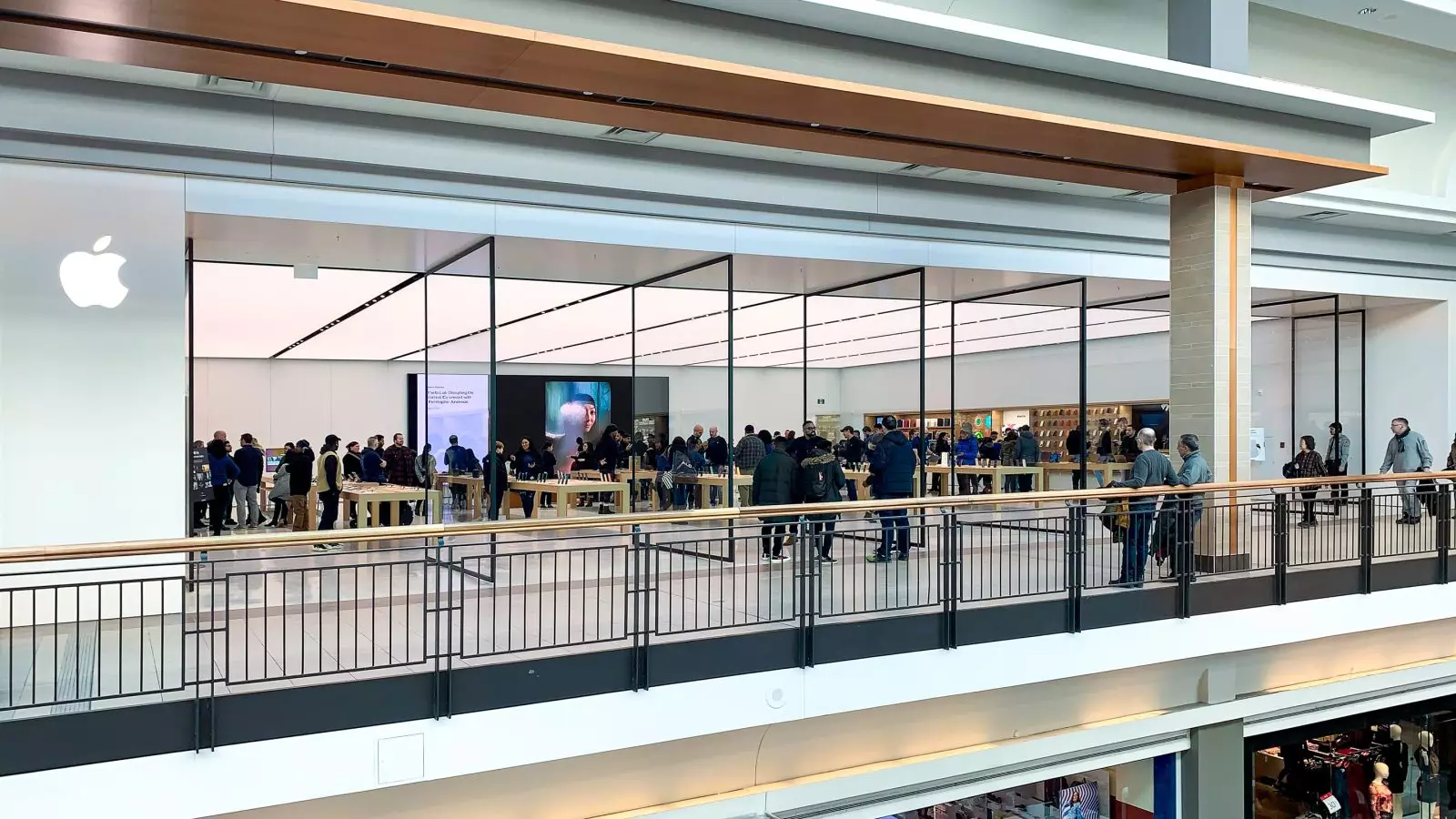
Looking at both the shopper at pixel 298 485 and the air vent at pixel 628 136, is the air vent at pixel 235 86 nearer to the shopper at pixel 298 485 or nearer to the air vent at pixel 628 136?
the air vent at pixel 628 136

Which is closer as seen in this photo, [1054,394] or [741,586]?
[741,586]

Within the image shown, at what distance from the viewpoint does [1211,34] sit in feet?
31.0

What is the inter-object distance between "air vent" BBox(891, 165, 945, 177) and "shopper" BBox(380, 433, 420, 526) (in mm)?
8027

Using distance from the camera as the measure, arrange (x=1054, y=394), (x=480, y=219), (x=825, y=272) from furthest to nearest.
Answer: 1. (x=1054, y=394)
2. (x=825, y=272)
3. (x=480, y=219)

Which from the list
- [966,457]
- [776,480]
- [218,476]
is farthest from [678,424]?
[966,457]

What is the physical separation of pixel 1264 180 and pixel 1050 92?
3353 millimetres

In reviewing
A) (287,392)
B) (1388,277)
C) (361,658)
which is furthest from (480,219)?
(1388,277)

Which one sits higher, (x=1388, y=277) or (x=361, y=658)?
(x=1388, y=277)

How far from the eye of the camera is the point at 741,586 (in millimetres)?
9641

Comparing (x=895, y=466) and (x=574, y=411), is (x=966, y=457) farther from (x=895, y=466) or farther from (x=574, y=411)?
(x=895, y=466)

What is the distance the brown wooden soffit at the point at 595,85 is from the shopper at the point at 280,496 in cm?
843

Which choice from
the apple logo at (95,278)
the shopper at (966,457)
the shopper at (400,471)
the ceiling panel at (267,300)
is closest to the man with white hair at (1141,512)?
the ceiling panel at (267,300)

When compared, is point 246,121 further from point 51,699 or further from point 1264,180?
point 1264,180

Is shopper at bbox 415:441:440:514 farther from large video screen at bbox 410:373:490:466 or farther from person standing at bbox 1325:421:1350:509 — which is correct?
person standing at bbox 1325:421:1350:509
